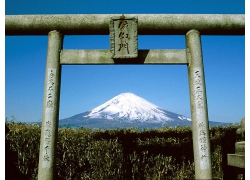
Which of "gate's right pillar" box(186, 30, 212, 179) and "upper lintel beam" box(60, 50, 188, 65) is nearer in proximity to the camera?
"gate's right pillar" box(186, 30, 212, 179)

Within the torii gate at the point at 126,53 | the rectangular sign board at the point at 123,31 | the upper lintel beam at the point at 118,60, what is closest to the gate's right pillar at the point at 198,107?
the torii gate at the point at 126,53

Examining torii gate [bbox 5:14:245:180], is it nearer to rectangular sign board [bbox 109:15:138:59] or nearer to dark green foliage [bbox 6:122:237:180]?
rectangular sign board [bbox 109:15:138:59]

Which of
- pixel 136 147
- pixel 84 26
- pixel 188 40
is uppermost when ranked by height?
pixel 84 26

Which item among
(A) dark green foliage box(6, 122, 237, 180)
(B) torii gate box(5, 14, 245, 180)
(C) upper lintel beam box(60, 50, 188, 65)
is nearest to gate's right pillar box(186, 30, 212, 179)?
(B) torii gate box(5, 14, 245, 180)

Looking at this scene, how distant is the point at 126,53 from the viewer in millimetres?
4062

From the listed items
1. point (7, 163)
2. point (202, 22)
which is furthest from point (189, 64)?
point (7, 163)

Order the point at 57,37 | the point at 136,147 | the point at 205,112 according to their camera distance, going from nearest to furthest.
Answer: the point at 205,112 → the point at 57,37 → the point at 136,147

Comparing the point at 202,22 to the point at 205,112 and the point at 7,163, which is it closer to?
the point at 205,112

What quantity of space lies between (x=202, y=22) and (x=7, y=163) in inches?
181

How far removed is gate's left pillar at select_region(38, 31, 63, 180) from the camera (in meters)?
3.77

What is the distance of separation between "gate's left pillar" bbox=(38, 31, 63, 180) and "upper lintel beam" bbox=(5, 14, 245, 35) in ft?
0.75

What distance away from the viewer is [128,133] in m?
5.97

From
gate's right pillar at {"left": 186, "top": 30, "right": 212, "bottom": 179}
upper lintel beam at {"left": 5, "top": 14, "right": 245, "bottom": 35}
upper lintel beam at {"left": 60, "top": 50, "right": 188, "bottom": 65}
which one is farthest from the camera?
upper lintel beam at {"left": 5, "top": 14, "right": 245, "bottom": 35}

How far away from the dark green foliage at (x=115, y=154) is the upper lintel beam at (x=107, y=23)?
264cm
